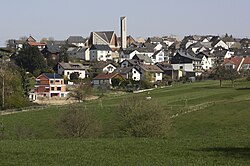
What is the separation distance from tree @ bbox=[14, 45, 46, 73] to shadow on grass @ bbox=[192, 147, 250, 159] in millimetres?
69291

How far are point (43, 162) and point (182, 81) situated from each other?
73.3 metres

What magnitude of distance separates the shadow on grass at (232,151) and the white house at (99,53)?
91.4 metres

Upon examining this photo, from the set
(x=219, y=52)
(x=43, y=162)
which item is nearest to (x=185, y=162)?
(x=43, y=162)

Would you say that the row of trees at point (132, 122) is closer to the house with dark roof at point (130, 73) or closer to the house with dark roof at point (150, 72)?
the house with dark roof at point (130, 73)

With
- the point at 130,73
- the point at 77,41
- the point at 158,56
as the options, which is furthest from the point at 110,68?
the point at 77,41

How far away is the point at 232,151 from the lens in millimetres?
15805

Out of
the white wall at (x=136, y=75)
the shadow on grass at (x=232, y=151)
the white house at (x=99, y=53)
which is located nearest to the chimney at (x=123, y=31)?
the white house at (x=99, y=53)

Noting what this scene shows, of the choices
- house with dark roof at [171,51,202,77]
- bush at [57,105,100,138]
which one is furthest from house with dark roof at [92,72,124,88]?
bush at [57,105,100,138]

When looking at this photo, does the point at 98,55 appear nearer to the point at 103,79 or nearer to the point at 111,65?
the point at 111,65

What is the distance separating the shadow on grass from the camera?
1481cm

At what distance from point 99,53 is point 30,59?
2698 cm

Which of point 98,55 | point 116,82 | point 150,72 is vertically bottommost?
point 116,82

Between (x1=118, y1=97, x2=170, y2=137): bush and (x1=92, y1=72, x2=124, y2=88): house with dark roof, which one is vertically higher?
(x1=92, y1=72, x2=124, y2=88): house with dark roof

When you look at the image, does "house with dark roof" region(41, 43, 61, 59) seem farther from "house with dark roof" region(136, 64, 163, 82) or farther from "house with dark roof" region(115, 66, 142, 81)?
"house with dark roof" region(136, 64, 163, 82)
